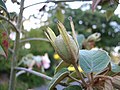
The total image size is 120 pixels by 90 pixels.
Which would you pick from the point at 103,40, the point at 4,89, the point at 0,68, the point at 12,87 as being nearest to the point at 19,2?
the point at 12,87

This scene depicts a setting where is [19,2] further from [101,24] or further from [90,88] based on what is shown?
[101,24]

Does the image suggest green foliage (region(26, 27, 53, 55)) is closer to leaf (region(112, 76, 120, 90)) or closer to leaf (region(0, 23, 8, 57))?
leaf (region(0, 23, 8, 57))

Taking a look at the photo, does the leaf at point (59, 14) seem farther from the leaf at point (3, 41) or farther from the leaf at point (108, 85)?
the leaf at point (108, 85)

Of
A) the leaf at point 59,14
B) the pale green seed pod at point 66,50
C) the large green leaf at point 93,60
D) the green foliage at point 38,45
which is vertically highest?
the green foliage at point 38,45

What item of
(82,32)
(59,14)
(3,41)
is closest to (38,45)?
(82,32)

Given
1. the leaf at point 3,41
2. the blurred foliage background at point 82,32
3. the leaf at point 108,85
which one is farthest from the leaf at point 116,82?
the blurred foliage background at point 82,32

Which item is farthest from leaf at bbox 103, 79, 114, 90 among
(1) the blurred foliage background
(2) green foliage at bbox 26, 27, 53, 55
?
(2) green foliage at bbox 26, 27, 53, 55

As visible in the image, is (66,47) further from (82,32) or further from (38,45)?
(82,32)

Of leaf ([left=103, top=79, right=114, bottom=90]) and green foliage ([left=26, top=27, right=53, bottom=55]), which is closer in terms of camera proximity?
leaf ([left=103, top=79, right=114, bottom=90])
